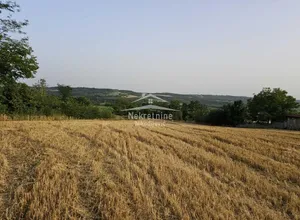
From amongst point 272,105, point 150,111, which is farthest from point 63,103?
point 272,105

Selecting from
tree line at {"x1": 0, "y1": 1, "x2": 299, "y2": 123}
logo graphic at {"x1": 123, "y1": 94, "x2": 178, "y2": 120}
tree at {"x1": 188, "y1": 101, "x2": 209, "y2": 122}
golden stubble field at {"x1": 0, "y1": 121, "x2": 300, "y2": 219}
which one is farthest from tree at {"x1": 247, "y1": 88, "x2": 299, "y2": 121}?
golden stubble field at {"x1": 0, "y1": 121, "x2": 300, "y2": 219}

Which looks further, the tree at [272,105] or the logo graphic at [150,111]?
the tree at [272,105]

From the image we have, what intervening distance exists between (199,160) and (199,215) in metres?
4.41

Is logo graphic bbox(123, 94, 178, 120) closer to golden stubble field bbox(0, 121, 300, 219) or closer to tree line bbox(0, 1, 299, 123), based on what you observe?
tree line bbox(0, 1, 299, 123)

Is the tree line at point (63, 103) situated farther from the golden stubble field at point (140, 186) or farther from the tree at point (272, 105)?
the golden stubble field at point (140, 186)

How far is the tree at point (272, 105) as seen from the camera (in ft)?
179

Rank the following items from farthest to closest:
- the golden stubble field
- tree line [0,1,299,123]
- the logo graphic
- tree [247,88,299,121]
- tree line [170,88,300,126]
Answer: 1. tree [247,88,299,121]
2. tree line [170,88,300,126]
3. the logo graphic
4. tree line [0,1,299,123]
5. the golden stubble field

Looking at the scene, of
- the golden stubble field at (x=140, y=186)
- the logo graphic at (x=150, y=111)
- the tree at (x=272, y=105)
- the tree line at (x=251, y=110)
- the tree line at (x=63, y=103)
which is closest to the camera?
the golden stubble field at (x=140, y=186)

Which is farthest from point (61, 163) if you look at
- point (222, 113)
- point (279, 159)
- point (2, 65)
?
point (222, 113)

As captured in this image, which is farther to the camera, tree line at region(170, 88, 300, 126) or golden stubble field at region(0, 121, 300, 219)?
tree line at region(170, 88, 300, 126)

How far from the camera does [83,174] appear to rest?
6441 mm

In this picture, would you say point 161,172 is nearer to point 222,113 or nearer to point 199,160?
point 199,160

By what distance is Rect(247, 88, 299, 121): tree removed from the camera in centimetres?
5457

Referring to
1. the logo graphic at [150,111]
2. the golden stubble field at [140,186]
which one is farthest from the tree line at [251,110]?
the golden stubble field at [140,186]
